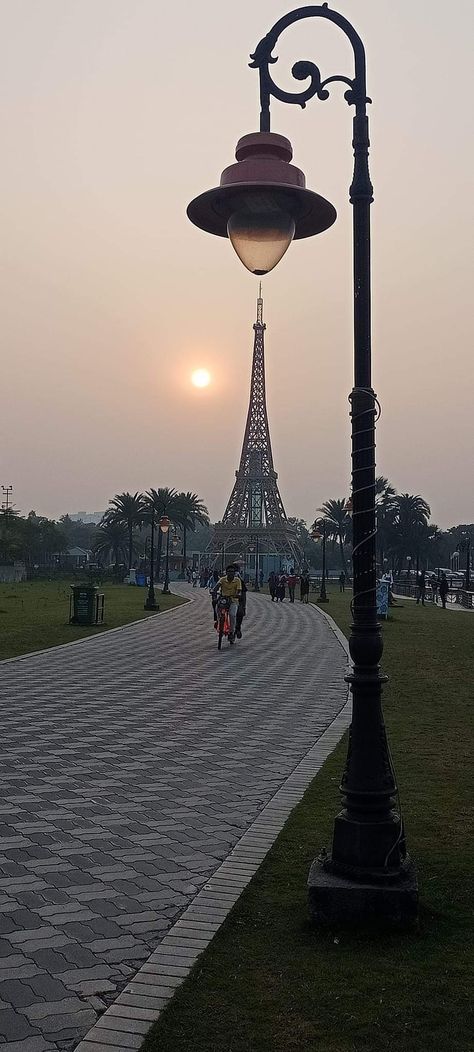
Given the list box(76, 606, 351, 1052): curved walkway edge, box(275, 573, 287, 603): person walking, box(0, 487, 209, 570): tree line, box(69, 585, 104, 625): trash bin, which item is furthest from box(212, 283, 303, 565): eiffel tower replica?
box(76, 606, 351, 1052): curved walkway edge

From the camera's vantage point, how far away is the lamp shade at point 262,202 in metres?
5.12

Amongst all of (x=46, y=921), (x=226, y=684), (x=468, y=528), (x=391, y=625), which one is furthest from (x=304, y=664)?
(x=468, y=528)

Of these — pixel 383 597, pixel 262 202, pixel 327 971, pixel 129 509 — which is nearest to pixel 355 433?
pixel 262 202

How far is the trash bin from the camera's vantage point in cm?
2656

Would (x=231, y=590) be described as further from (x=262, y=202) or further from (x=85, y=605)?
(x=262, y=202)

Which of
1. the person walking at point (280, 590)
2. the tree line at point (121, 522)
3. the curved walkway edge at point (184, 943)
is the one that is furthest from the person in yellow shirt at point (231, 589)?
the tree line at point (121, 522)

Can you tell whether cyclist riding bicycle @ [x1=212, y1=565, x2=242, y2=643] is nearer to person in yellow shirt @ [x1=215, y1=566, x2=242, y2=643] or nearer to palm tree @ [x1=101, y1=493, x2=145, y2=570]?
person in yellow shirt @ [x1=215, y1=566, x2=242, y2=643]

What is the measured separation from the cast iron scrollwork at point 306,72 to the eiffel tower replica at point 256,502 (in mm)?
102192

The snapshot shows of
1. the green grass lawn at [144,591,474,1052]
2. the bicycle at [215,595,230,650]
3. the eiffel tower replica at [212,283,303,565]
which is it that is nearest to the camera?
the green grass lawn at [144,591,474,1052]

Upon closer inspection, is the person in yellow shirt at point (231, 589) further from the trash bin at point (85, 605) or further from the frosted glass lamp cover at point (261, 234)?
the frosted glass lamp cover at point (261, 234)

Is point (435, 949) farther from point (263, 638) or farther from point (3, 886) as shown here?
point (263, 638)

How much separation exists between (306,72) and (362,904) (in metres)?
4.42

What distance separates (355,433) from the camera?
522cm

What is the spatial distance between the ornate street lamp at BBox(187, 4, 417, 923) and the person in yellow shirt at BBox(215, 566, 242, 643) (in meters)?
15.7
